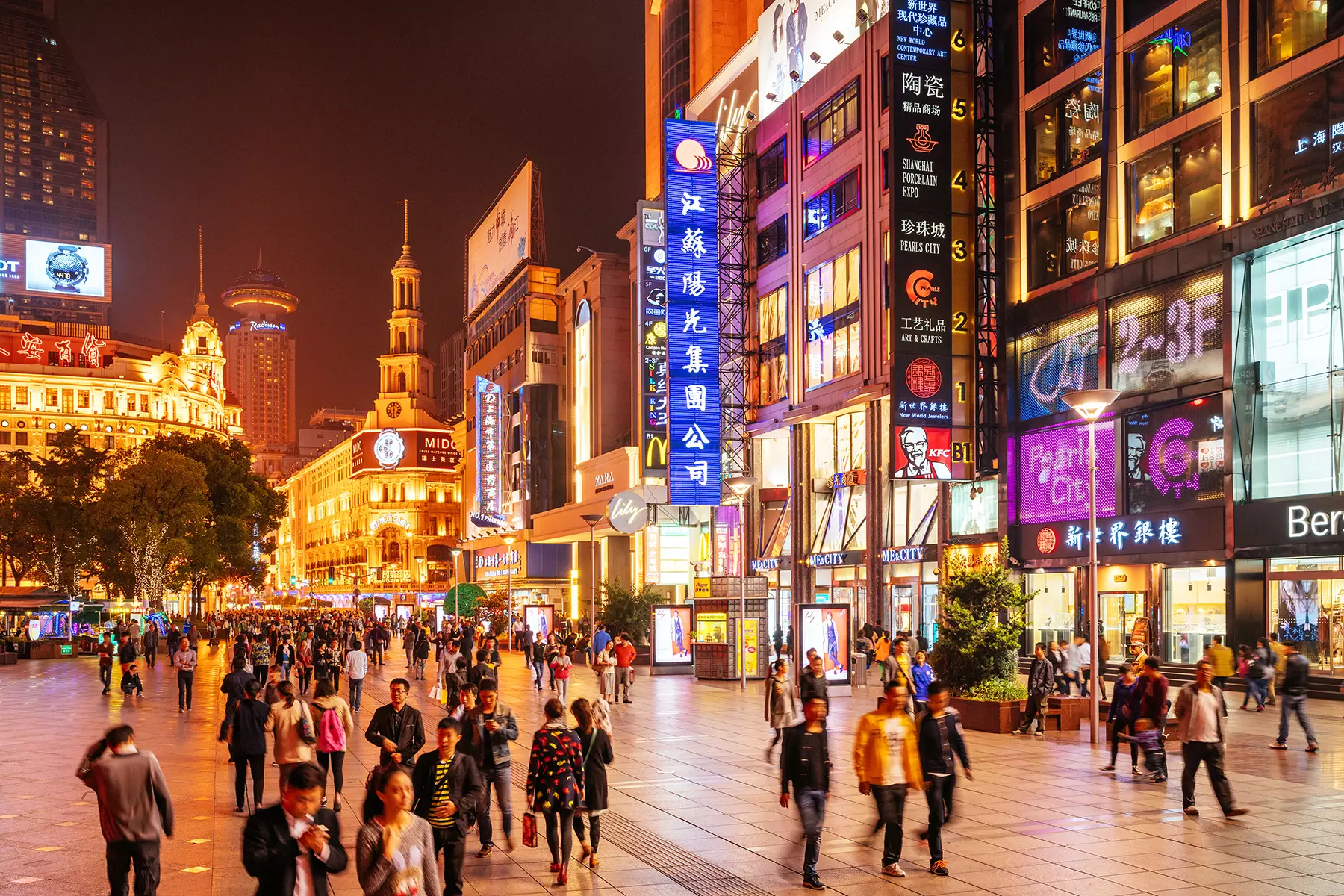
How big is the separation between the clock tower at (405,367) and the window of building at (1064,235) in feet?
438

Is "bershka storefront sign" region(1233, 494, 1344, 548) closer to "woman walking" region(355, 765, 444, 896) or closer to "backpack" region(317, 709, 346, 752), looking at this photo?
"backpack" region(317, 709, 346, 752)

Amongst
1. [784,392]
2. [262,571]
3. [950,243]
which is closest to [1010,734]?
[950,243]

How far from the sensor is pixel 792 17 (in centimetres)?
5628

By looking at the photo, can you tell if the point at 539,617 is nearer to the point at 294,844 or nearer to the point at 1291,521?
the point at 1291,521

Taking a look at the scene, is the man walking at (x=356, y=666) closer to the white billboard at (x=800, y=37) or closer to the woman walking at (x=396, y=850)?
the woman walking at (x=396, y=850)

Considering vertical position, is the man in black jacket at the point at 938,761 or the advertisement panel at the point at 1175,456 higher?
the advertisement panel at the point at 1175,456

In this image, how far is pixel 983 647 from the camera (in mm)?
23375

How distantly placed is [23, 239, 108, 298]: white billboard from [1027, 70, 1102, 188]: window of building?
401 feet

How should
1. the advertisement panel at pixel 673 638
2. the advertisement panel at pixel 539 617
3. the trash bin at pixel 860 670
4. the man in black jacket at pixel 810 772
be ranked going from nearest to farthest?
the man in black jacket at pixel 810 772, the trash bin at pixel 860 670, the advertisement panel at pixel 673 638, the advertisement panel at pixel 539 617

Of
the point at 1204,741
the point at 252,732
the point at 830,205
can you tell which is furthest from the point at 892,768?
the point at 830,205

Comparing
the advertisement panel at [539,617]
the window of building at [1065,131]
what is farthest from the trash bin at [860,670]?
the advertisement panel at [539,617]

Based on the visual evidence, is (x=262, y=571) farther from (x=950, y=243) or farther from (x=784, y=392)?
(x=950, y=243)

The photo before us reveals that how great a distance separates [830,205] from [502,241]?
5537 cm

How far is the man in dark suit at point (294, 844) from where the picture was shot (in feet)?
22.5
